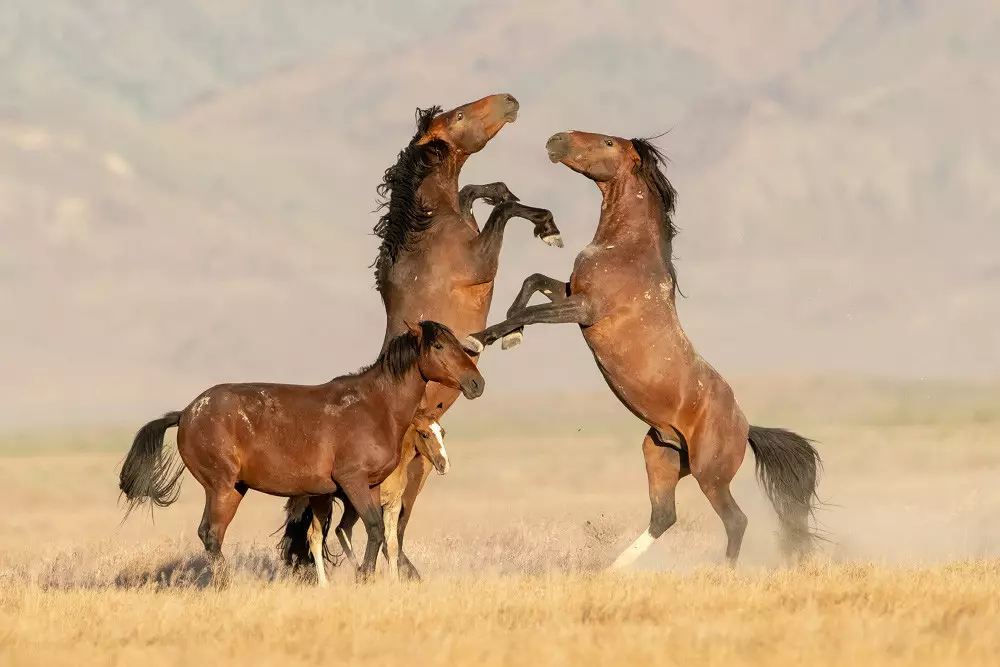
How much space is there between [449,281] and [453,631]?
14.9 feet

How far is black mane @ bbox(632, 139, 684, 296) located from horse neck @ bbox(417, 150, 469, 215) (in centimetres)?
169

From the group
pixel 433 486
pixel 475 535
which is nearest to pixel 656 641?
pixel 475 535

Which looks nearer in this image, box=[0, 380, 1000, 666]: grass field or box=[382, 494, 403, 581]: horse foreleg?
box=[0, 380, 1000, 666]: grass field

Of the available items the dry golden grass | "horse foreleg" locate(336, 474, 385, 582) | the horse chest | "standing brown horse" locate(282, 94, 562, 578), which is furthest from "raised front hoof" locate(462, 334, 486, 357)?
the dry golden grass

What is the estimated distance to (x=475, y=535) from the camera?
17.1 m

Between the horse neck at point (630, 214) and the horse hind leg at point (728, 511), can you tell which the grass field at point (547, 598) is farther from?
the horse neck at point (630, 214)

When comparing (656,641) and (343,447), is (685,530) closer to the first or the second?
(343,447)

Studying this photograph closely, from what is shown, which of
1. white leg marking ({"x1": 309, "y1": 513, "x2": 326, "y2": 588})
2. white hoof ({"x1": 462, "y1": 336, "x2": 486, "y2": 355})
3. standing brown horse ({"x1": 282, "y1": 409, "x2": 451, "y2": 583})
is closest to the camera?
white leg marking ({"x1": 309, "y1": 513, "x2": 326, "y2": 588})

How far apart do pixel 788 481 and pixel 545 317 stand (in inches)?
104

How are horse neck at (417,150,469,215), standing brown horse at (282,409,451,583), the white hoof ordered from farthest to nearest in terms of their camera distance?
horse neck at (417,150,469,215) < standing brown horse at (282,409,451,583) < the white hoof

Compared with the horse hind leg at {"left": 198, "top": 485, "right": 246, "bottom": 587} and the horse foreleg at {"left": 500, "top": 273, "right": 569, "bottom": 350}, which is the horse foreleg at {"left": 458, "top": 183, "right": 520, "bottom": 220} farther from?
the horse hind leg at {"left": 198, "top": 485, "right": 246, "bottom": 587}

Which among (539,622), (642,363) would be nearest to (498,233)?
(642,363)

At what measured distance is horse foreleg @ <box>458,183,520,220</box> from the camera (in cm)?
1295

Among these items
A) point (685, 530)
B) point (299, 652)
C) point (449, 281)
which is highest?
point (449, 281)
